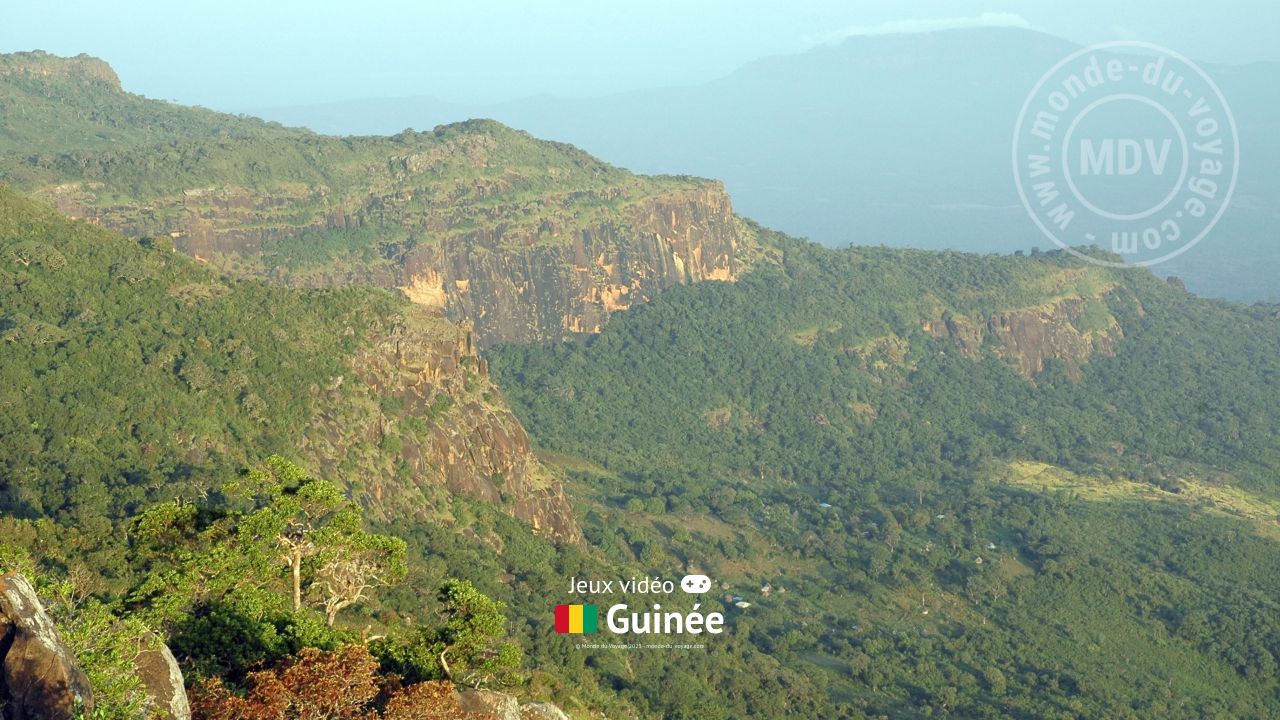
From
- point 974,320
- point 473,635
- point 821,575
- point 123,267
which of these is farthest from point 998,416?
point 473,635

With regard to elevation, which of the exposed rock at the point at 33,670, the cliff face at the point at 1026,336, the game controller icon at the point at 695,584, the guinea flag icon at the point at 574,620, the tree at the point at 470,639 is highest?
the exposed rock at the point at 33,670

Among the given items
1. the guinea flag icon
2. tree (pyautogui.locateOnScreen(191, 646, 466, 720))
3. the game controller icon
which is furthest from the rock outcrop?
the game controller icon

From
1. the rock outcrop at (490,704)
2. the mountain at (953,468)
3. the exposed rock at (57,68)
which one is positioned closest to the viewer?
the rock outcrop at (490,704)

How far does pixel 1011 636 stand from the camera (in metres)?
70.9

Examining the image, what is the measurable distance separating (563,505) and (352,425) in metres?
13.4

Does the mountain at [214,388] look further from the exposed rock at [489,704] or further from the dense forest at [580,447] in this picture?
the exposed rock at [489,704]

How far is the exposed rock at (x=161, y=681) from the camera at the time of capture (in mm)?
24359

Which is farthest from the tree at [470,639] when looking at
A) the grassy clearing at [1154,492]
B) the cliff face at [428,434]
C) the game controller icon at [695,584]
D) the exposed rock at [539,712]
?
the grassy clearing at [1154,492]

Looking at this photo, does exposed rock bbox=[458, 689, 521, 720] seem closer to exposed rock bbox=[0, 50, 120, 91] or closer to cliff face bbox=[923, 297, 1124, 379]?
cliff face bbox=[923, 297, 1124, 379]

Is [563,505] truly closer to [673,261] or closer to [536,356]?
[536,356]

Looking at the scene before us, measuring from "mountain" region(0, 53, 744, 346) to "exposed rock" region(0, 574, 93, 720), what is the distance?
77684mm

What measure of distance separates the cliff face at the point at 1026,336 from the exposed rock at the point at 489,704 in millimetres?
97595

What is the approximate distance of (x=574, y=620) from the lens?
5616 cm

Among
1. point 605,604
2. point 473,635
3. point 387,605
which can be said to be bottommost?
point 605,604
